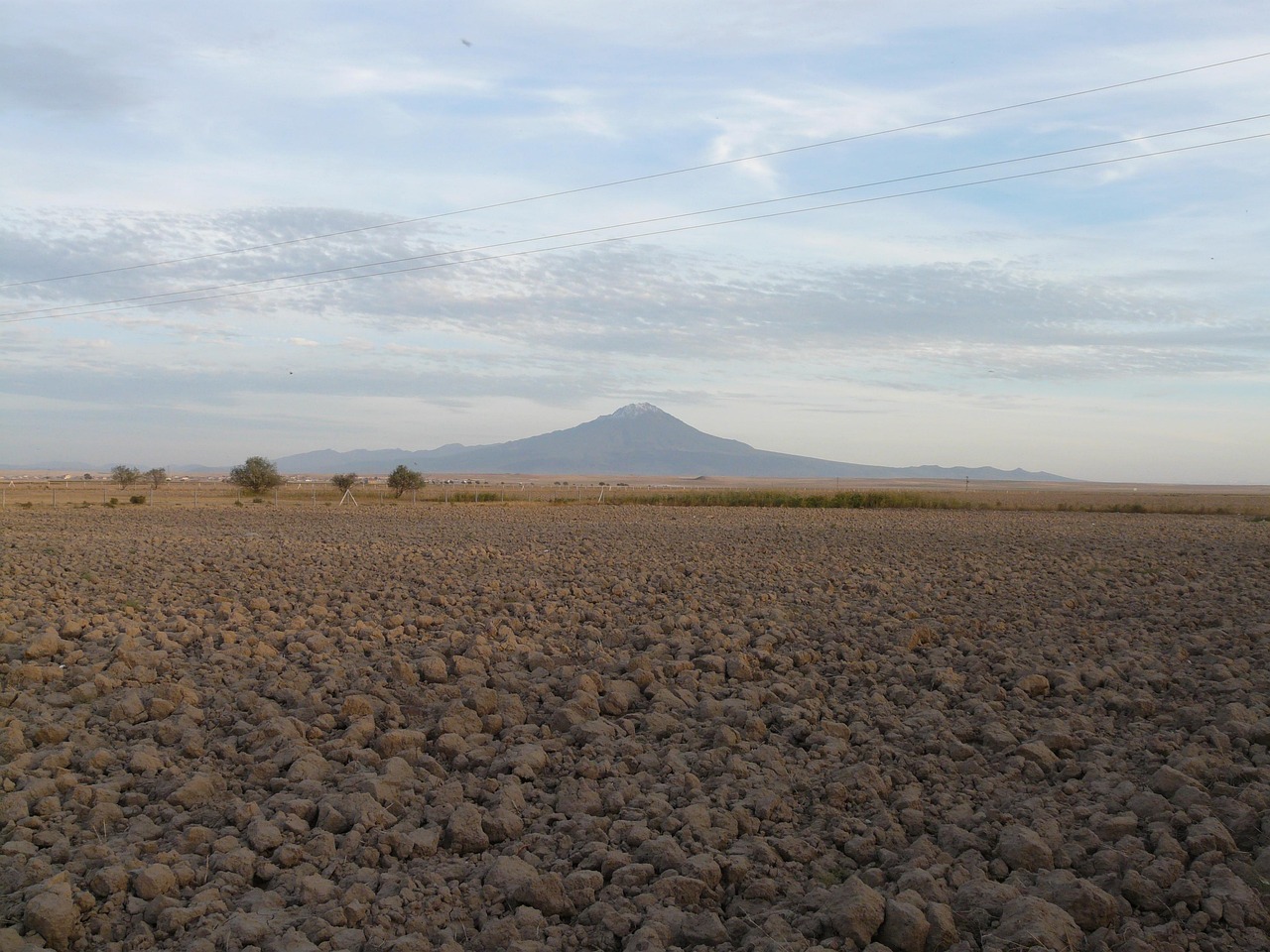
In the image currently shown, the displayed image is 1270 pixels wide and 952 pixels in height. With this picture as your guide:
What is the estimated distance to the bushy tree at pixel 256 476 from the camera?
74.2 meters

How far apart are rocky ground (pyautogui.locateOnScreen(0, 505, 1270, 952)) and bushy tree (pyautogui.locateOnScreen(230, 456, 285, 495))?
61.6 m

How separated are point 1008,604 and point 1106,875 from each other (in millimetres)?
9485

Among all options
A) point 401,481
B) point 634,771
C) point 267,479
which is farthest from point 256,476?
point 634,771

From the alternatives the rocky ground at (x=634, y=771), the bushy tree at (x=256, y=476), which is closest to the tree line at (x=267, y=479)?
the bushy tree at (x=256, y=476)

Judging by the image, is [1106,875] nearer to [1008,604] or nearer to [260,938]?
[260,938]

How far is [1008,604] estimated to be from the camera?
14.5 meters

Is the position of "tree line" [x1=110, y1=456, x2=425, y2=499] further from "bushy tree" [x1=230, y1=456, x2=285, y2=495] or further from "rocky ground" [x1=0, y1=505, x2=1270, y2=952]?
"rocky ground" [x1=0, y1=505, x2=1270, y2=952]

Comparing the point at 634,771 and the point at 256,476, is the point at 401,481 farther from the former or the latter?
the point at 634,771

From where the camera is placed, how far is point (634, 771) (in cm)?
745

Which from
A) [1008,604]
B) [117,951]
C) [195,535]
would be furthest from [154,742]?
[195,535]

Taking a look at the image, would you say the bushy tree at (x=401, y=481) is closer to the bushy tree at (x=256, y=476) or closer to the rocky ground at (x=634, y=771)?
the bushy tree at (x=256, y=476)

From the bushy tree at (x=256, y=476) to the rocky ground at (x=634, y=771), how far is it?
61591 mm

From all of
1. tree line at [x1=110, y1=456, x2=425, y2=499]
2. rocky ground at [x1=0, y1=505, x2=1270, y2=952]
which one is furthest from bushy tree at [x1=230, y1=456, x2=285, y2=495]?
rocky ground at [x1=0, y1=505, x2=1270, y2=952]

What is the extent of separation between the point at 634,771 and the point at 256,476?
236ft
